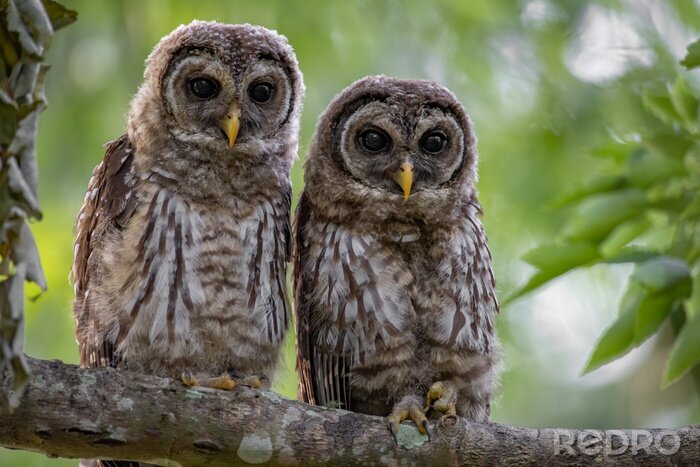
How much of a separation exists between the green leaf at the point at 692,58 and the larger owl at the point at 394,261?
125 centimetres

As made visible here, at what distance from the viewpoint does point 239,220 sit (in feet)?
12.6

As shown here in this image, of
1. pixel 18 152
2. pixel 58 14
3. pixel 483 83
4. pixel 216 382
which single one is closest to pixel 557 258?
pixel 216 382

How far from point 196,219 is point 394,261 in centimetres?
81

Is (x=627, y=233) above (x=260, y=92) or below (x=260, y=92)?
below

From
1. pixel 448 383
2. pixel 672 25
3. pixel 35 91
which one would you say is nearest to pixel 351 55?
pixel 672 25

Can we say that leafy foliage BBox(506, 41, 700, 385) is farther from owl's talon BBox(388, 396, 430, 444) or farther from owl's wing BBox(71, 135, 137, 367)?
owl's wing BBox(71, 135, 137, 367)

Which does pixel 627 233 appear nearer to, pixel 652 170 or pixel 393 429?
pixel 652 170

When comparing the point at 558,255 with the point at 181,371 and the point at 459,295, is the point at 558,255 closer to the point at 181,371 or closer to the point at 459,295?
the point at 459,295

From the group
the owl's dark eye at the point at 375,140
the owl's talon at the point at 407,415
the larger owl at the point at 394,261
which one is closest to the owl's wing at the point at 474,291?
the larger owl at the point at 394,261

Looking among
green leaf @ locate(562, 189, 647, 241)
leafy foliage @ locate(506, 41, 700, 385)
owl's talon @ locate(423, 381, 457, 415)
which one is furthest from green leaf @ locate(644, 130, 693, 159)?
owl's talon @ locate(423, 381, 457, 415)

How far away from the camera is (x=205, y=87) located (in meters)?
3.92

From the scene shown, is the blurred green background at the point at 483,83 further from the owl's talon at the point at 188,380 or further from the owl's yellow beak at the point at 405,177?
the owl's talon at the point at 188,380

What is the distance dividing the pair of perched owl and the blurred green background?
165 cm

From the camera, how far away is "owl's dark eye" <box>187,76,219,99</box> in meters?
3.93
